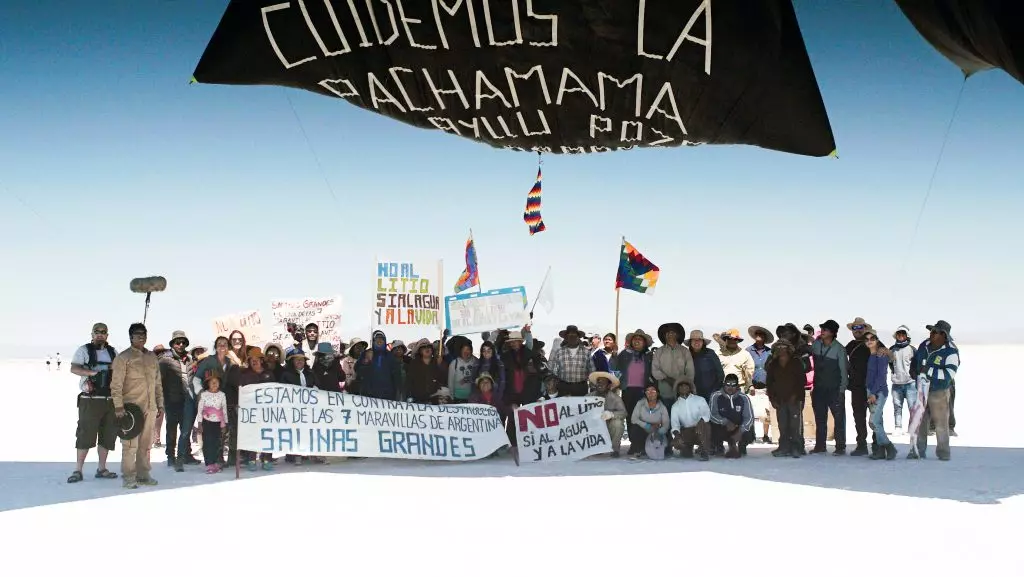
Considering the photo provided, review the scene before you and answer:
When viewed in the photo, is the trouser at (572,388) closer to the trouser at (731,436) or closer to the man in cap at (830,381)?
the trouser at (731,436)

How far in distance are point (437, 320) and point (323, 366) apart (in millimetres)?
2723

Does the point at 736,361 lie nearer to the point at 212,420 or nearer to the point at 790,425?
the point at 790,425

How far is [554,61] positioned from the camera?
7.85 m

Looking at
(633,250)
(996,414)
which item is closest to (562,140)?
(633,250)

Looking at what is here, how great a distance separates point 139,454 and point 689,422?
663 cm

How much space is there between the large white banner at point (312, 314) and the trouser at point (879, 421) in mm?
9116

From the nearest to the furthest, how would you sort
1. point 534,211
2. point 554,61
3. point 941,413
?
1. point 554,61
2. point 941,413
3. point 534,211

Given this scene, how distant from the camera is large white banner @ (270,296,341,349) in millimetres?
17969

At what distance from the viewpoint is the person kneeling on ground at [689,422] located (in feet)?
42.9

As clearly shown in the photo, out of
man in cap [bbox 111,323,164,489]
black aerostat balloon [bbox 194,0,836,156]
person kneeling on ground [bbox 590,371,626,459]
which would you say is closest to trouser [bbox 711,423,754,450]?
person kneeling on ground [bbox 590,371,626,459]

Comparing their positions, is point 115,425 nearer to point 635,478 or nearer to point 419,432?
point 419,432

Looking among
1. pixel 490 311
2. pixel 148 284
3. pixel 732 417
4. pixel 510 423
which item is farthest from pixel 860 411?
pixel 148 284

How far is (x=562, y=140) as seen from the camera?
29.9 ft

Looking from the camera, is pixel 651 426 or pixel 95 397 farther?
pixel 651 426
